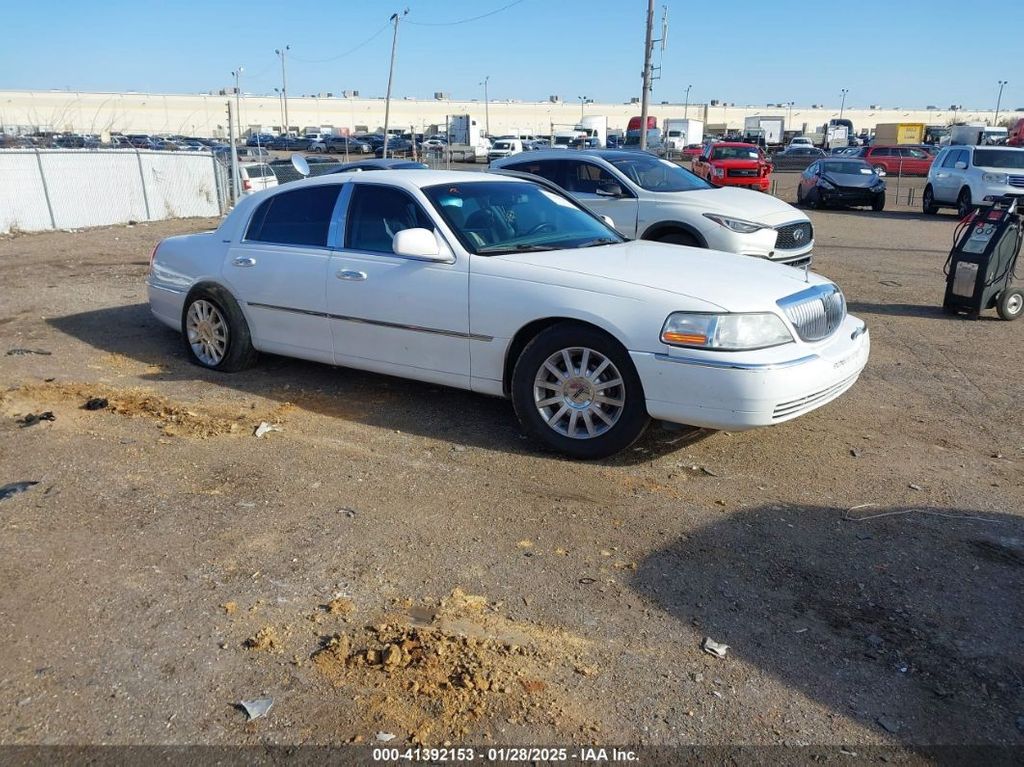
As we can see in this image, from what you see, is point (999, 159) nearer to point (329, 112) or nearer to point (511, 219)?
point (511, 219)

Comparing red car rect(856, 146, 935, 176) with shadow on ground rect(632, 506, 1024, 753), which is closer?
shadow on ground rect(632, 506, 1024, 753)

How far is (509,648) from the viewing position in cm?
308

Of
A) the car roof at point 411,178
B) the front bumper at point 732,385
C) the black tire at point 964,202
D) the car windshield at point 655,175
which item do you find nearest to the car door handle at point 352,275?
the car roof at point 411,178

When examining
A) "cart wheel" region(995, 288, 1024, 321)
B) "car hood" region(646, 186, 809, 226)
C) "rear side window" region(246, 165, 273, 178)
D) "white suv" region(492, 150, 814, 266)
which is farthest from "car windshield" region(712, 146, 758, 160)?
"cart wheel" region(995, 288, 1024, 321)

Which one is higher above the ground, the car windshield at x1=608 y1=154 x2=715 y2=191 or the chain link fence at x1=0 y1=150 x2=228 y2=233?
the car windshield at x1=608 y1=154 x2=715 y2=191

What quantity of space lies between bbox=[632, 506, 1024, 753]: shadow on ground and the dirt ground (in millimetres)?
13

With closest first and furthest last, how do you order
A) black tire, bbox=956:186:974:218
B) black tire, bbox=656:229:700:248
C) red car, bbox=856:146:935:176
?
black tire, bbox=656:229:700:248, black tire, bbox=956:186:974:218, red car, bbox=856:146:935:176

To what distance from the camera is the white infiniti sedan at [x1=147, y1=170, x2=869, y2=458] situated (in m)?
4.47

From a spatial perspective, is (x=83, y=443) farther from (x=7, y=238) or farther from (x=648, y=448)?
(x=7, y=238)

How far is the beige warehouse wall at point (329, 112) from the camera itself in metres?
91.1

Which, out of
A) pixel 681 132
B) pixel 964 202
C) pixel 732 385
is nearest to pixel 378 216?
pixel 732 385

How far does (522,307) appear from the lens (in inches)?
193

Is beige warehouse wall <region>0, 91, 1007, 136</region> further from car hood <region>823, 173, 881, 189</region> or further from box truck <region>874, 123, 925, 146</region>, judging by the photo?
car hood <region>823, 173, 881, 189</region>

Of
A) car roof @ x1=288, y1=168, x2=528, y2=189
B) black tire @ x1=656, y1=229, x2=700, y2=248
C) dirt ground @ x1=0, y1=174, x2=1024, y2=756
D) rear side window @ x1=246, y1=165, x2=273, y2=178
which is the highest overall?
car roof @ x1=288, y1=168, x2=528, y2=189
